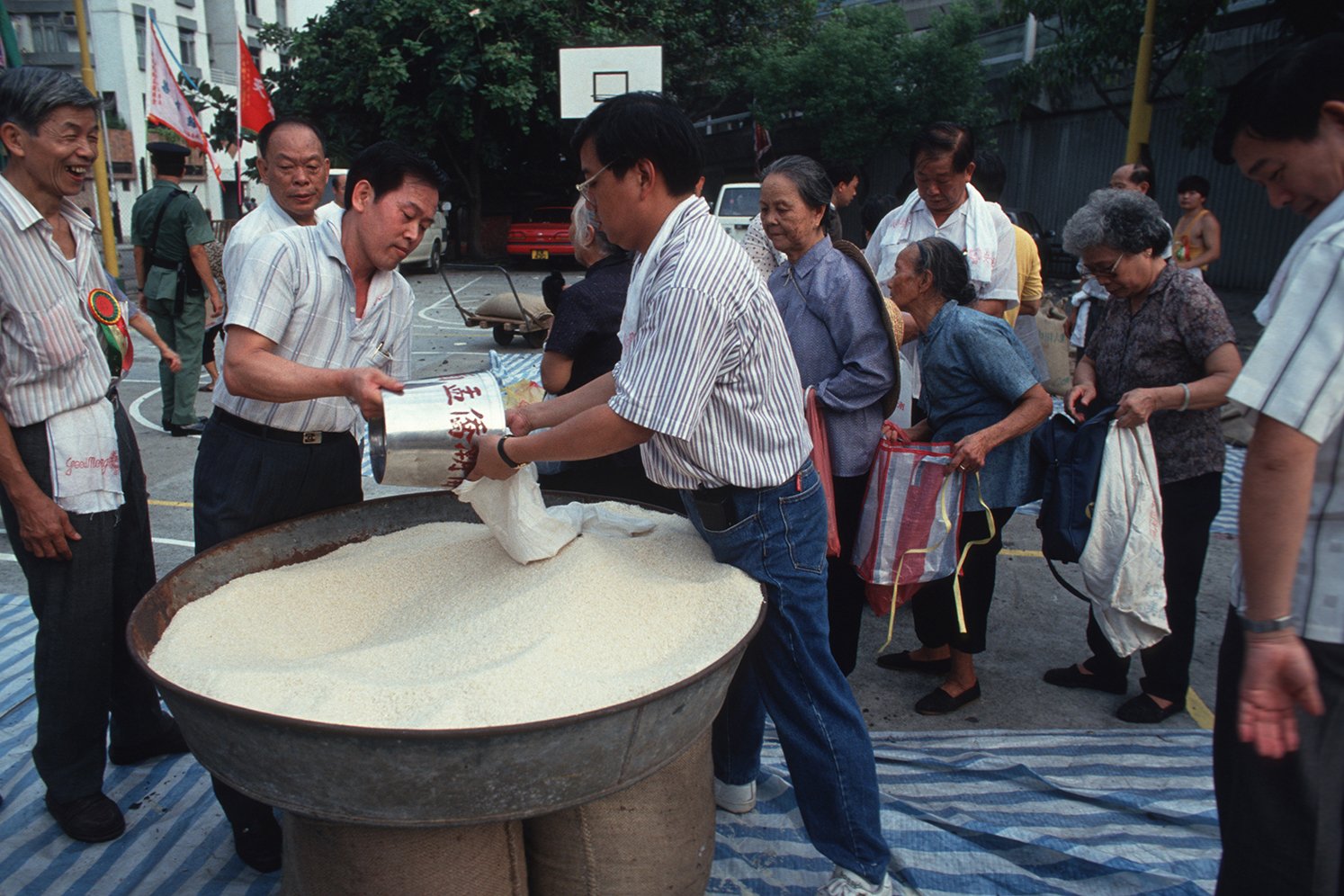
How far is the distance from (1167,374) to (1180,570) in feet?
2.02

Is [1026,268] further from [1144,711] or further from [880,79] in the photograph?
[880,79]

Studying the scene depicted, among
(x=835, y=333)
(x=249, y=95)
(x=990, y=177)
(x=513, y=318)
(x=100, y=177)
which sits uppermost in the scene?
(x=249, y=95)

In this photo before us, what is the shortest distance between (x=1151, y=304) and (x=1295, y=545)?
5.53ft

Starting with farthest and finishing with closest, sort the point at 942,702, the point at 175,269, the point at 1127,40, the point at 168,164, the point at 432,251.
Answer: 1. the point at 432,251
2. the point at 1127,40
3. the point at 175,269
4. the point at 168,164
5. the point at 942,702

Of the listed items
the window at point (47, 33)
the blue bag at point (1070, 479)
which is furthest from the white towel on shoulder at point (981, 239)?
the window at point (47, 33)

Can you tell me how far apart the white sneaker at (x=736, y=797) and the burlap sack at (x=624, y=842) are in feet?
1.95

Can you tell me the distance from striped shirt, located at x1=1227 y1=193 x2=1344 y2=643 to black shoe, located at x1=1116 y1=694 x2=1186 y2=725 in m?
1.76

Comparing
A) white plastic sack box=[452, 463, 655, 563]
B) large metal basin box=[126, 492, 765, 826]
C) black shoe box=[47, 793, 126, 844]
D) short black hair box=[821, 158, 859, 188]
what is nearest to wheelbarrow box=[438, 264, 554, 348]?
short black hair box=[821, 158, 859, 188]

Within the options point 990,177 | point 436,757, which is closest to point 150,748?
point 436,757

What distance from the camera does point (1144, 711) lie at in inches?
121

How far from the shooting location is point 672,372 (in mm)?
1751

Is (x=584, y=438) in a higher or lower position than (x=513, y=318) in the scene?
higher

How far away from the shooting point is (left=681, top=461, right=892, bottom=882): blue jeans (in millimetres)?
1994

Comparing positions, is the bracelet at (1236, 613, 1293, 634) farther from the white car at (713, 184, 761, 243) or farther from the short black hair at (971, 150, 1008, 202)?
the white car at (713, 184, 761, 243)
